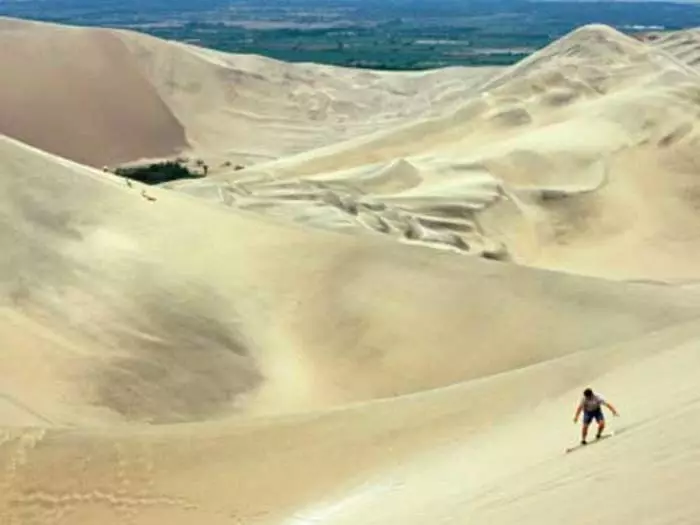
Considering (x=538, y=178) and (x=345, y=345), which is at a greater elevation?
Result: (x=538, y=178)

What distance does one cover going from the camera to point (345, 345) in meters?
17.4

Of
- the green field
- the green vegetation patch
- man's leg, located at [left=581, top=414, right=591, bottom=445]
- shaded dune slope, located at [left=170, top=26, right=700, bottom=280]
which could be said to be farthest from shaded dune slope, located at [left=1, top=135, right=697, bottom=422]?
the green field

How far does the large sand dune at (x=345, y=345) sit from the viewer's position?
1128 cm

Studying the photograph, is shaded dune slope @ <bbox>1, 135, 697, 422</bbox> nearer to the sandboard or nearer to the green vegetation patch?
the sandboard

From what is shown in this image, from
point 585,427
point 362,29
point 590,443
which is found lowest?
point 590,443

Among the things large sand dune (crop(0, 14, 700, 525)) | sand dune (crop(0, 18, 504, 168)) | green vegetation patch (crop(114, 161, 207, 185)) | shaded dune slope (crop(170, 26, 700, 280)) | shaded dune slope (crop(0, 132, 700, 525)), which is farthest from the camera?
sand dune (crop(0, 18, 504, 168))

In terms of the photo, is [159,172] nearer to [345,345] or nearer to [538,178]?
[538,178]

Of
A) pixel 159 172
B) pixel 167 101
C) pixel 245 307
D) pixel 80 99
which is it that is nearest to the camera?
pixel 245 307

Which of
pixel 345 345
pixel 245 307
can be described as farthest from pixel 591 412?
pixel 245 307

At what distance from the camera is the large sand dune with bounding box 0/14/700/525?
1128 centimetres

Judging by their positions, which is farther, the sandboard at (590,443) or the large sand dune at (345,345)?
the large sand dune at (345,345)

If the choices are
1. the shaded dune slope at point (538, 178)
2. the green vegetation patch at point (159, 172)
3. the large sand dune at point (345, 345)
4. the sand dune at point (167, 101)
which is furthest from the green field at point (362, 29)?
the large sand dune at point (345, 345)

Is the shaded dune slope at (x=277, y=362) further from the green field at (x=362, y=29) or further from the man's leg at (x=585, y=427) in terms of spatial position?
the green field at (x=362, y=29)

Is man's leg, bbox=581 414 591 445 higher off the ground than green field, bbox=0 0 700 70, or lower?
lower
